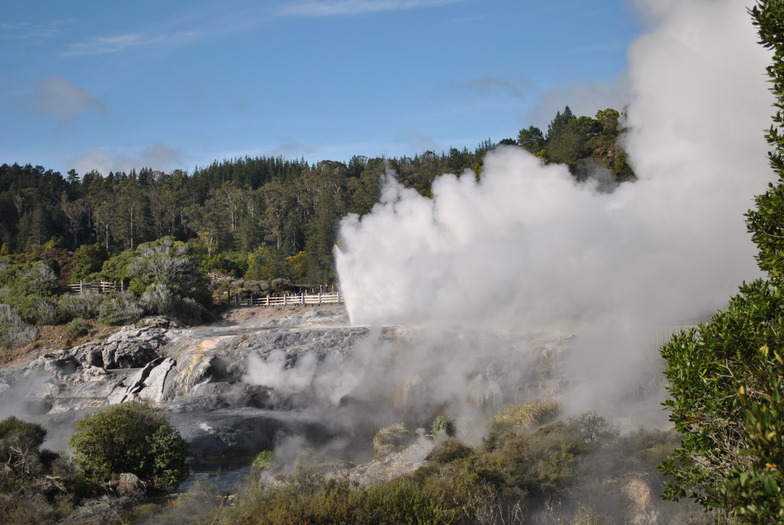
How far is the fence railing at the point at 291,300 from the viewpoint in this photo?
4291 centimetres

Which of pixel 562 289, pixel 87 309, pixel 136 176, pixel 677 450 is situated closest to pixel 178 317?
pixel 87 309

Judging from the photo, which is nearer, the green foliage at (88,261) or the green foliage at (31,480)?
the green foliage at (31,480)

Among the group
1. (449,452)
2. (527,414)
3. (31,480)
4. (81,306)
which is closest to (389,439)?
(527,414)

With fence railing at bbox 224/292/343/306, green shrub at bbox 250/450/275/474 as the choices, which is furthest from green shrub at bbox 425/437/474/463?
fence railing at bbox 224/292/343/306

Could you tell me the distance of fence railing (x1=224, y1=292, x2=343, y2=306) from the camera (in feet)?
141

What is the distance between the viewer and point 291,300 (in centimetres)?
4472

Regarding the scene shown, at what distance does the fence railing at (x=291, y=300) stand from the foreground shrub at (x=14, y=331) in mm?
13279

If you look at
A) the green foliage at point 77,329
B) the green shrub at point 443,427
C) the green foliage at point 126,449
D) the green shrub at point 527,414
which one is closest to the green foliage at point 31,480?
the green foliage at point 126,449

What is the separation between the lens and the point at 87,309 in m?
38.7

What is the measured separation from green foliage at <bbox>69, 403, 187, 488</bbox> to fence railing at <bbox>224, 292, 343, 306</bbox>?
90.9 ft

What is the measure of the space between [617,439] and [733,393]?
753cm

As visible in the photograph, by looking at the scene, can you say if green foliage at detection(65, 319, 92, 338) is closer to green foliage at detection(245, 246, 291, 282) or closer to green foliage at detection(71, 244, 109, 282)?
green foliage at detection(71, 244, 109, 282)

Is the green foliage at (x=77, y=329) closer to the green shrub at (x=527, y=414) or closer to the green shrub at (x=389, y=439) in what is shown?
the green shrub at (x=389, y=439)

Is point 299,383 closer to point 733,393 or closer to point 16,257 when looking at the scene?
point 733,393
